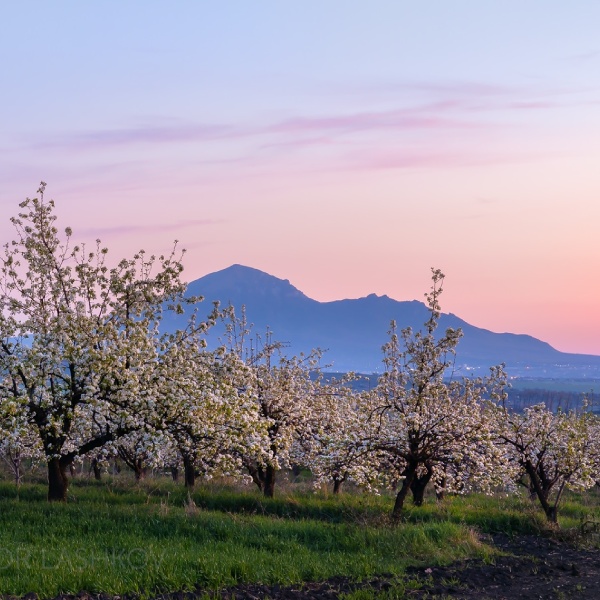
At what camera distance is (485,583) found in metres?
17.4

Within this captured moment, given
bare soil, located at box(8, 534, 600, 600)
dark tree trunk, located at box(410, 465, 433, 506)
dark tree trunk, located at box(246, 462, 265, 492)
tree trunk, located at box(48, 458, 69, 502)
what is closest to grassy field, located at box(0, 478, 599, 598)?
bare soil, located at box(8, 534, 600, 600)

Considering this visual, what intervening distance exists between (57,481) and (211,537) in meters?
6.88

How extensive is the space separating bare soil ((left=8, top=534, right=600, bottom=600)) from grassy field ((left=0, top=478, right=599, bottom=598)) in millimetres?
441

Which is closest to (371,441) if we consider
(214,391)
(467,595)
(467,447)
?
(467,447)

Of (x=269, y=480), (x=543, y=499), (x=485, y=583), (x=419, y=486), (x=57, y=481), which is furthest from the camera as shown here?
(x=269, y=480)

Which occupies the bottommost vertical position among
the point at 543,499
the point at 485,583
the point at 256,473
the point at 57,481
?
the point at 485,583

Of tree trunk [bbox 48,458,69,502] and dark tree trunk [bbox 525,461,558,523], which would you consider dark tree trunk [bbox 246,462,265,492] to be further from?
dark tree trunk [bbox 525,461,558,523]

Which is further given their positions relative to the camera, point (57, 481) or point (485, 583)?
point (57, 481)

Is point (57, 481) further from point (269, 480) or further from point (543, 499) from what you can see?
point (543, 499)

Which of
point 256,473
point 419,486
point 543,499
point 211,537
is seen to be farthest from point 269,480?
point 543,499

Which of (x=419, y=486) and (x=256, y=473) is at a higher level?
(x=256, y=473)

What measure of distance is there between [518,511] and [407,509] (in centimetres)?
431

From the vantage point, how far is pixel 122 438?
77.4 feet

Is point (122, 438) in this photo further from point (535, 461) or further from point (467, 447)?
point (535, 461)
